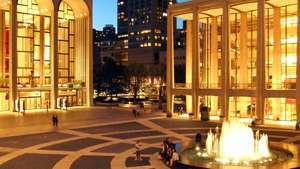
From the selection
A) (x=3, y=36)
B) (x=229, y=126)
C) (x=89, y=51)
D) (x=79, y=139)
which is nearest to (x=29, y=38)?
(x=3, y=36)

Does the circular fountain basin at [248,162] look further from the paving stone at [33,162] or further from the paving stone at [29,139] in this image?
the paving stone at [29,139]

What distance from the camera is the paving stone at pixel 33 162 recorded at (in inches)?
989

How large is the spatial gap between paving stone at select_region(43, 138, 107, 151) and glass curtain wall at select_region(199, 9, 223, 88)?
31.0 metres

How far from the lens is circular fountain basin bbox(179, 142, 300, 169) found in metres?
23.1

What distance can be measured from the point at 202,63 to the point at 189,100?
309 inches

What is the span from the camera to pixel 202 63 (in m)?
66.6

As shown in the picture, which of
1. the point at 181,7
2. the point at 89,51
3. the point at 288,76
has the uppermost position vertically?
the point at 181,7

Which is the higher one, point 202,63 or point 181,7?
point 181,7

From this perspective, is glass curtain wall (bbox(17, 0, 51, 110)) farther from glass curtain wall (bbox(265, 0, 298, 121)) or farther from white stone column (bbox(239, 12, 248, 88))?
glass curtain wall (bbox(265, 0, 298, 121))

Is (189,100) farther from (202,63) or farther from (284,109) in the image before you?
(284,109)

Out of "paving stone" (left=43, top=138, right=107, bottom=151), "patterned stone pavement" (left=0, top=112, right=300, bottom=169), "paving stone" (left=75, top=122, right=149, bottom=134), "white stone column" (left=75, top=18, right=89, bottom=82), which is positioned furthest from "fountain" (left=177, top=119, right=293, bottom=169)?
"white stone column" (left=75, top=18, right=89, bottom=82)

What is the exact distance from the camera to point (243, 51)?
59.7m

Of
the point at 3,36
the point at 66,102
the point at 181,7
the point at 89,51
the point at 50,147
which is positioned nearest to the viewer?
the point at 50,147

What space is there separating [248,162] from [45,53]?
179 feet
